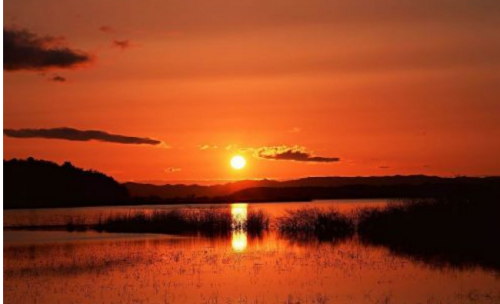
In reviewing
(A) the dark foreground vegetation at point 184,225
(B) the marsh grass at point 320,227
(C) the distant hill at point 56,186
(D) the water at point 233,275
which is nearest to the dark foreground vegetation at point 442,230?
(B) the marsh grass at point 320,227

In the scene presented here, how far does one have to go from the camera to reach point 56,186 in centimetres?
10631

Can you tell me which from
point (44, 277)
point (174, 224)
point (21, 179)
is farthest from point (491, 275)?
point (21, 179)

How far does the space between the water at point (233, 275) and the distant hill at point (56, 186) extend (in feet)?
227

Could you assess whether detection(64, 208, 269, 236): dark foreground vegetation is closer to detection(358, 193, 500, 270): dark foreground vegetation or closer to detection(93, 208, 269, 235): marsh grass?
detection(93, 208, 269, 235): marsh grass

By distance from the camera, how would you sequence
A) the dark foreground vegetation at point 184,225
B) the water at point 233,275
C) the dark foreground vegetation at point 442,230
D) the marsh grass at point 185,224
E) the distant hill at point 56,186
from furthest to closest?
the distant hill at point 56,186 → the marsh grass at point 185,224 → the dark foreground vegetation at point 184,225 → the dark foreground vegetation at point 442,230 → the water at point 233,275

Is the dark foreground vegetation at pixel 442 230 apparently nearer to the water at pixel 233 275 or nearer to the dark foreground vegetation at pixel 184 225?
the water at pixel 233 275

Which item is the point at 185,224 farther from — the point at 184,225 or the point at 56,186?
the point at 56,186

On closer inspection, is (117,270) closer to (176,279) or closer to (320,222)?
(176,279)

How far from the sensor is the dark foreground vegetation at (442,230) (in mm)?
23922

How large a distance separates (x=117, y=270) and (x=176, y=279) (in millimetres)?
2548

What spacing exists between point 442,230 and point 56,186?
8506 centimetres

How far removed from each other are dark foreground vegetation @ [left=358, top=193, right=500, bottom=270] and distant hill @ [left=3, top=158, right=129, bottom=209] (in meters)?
67.9

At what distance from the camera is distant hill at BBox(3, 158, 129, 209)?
99625 mm

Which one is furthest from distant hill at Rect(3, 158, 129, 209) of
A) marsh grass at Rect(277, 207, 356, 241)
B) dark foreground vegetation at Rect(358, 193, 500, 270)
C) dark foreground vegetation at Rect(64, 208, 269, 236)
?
dark foreground vegetation at Rect(358, 193, 500, 270)
